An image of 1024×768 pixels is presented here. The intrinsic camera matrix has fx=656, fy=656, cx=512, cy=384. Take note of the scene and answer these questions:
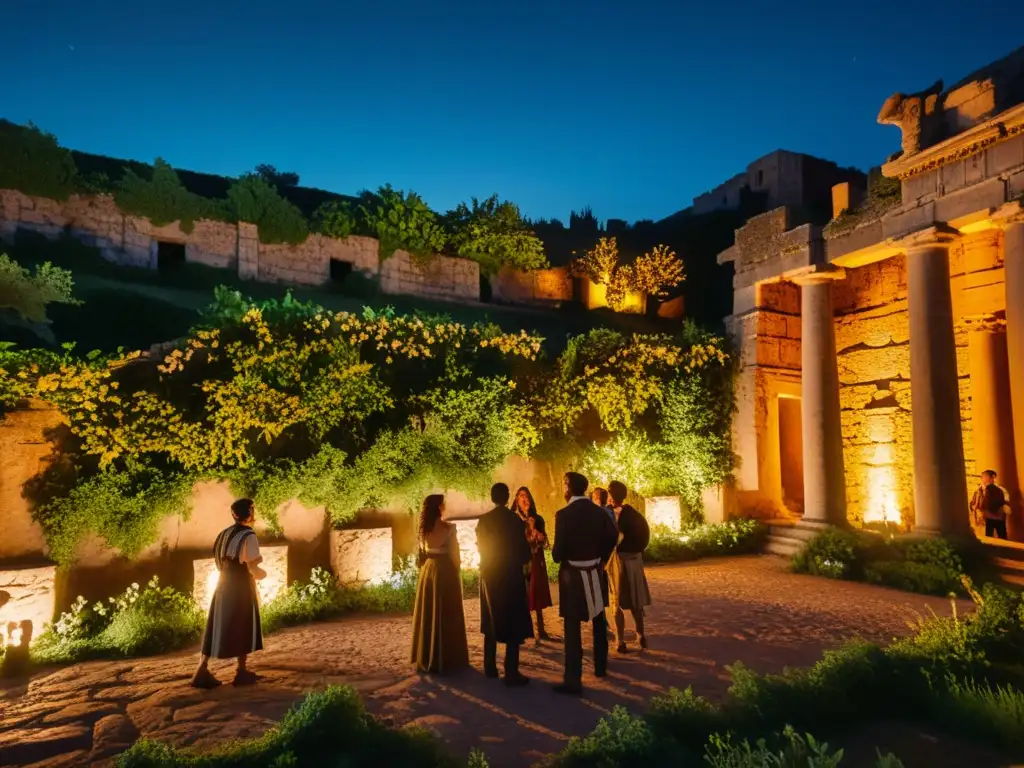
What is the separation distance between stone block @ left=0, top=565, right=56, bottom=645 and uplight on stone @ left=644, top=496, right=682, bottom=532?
30.5 ft

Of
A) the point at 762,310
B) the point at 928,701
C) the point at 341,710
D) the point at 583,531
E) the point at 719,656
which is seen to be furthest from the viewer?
→ the point at 762,310

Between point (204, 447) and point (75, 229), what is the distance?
14.8m

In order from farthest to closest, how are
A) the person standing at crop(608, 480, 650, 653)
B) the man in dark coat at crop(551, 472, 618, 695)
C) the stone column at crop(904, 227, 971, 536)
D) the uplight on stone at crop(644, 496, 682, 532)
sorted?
the uplight on stone at crop(644, 496, 682, 532), the stone column at crop(904, 227, 971, 536), the person standing at crop(608, 480, 650, 653), the man in dark coat at crop(551, 472, 618, 695)

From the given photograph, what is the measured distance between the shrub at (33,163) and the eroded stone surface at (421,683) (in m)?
17.4

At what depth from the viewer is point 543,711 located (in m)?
4.86

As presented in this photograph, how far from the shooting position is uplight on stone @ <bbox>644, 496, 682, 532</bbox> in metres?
12.5

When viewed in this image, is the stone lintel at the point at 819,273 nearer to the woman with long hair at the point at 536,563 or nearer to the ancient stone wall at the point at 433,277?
the woman with long hair at the point at 536,563

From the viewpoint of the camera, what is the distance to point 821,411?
1210cm

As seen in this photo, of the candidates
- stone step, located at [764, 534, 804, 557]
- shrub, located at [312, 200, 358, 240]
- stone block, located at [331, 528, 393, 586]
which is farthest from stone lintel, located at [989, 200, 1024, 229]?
shrub, located at [312, 200, 358, 240]

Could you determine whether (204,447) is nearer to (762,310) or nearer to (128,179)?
(762,310)

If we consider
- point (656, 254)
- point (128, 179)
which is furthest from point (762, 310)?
point (128, 179)

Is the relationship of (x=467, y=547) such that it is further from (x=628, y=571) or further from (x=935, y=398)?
(x=935, y=398)

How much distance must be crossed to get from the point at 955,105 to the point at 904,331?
4.71m

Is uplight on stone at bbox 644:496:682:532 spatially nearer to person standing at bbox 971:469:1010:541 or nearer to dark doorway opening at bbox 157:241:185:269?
person standing at bbox 971:469:1010:541
